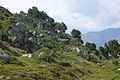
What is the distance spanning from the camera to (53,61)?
7825cm

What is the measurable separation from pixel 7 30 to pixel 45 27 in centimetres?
5245

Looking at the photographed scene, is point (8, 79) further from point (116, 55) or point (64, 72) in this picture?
point (116, 55)

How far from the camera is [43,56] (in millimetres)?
76812

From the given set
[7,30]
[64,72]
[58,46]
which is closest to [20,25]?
[7,30]

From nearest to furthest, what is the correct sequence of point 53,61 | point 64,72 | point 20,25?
point 64,72 < point 53,61 < point 20,25

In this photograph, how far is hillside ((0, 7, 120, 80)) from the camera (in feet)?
176

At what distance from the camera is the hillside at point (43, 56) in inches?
2108

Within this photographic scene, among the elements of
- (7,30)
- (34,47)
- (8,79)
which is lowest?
(8,79)

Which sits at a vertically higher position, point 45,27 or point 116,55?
point 45,27

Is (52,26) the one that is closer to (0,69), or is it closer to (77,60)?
(77,60)

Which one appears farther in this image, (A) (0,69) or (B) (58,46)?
(B) (58,46)

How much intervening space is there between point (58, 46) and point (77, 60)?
18575 millimetres

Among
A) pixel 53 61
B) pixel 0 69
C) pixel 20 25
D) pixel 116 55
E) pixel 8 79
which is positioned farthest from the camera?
pixel 116 55

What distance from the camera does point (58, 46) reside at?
119125 millimetres
